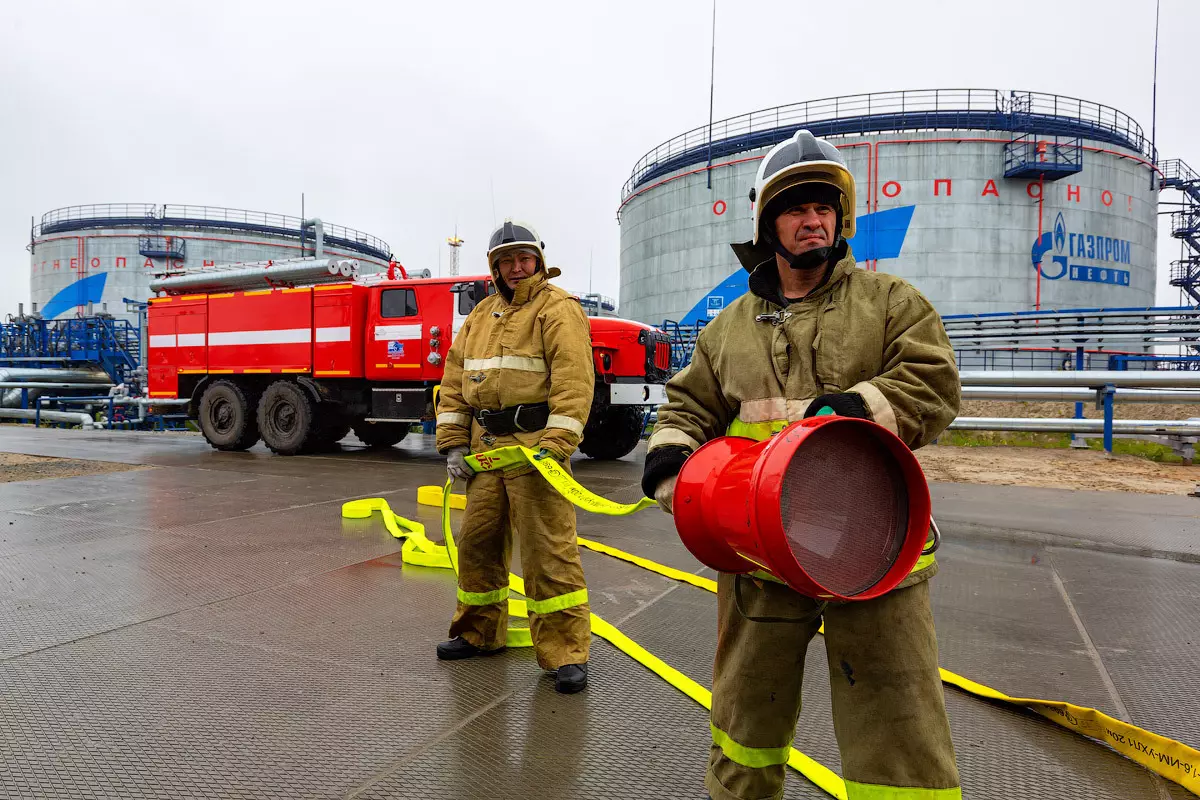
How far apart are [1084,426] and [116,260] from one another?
4147 cm

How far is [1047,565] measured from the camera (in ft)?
15.9

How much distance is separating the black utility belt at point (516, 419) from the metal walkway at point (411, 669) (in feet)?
3.24

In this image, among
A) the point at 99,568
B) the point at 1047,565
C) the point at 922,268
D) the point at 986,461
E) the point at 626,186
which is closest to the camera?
the point at 99,568

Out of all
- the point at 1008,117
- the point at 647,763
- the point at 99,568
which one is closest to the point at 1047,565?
the point at 647,763

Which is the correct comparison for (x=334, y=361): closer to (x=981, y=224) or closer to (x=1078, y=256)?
(x=981, y=224)

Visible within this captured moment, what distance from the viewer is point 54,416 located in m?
20.2

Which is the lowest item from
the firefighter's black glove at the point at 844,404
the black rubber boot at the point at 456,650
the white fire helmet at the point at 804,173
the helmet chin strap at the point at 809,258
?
the black rubber boot at the point at 456,650

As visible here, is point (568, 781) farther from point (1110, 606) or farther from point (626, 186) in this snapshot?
point (626, 186)

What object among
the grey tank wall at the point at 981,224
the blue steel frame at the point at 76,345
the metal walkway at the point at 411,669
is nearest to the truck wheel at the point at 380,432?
the metal walkway at the point at 411,669

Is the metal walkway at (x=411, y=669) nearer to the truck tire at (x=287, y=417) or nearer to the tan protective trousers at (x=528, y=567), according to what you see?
the tan protective trousers at (x=528, y=567)

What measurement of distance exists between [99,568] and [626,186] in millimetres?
28848

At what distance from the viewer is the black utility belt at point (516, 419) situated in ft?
10.1

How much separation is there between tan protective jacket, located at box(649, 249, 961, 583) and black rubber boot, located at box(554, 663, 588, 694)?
1.30 metres

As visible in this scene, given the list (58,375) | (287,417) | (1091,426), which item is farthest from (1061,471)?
(58,375)
